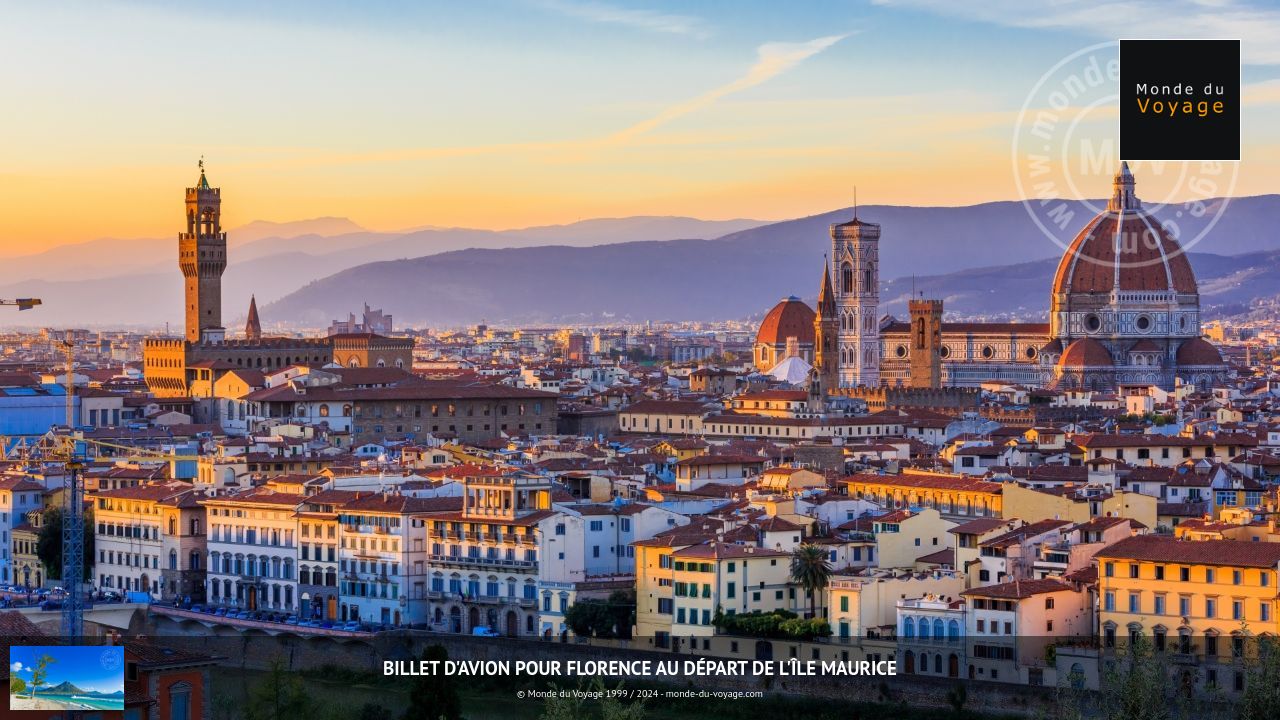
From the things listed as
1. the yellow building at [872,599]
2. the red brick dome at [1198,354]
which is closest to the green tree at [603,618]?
the yellow building at [872,599]

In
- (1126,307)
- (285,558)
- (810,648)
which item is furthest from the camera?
(1126,307)

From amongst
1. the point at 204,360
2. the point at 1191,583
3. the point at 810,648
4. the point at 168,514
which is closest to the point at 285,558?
the point at 168,514

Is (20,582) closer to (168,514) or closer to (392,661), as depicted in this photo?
(168,514)

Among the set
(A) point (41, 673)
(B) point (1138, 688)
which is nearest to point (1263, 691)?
(B) point (1138, 688)

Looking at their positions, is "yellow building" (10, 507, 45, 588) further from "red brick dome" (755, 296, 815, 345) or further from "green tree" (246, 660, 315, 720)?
"red brick dome" (755, 296, 815, 345)

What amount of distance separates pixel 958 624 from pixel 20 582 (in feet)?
76.3

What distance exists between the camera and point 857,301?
4936 inches

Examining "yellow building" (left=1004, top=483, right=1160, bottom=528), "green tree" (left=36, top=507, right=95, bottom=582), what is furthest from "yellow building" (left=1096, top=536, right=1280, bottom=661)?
"green tree" (left=36, top=507, right=95, bottom=582)

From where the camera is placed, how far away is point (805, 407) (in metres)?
80.6

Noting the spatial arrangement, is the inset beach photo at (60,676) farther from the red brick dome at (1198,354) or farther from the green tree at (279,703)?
the red brick dome at (1198,354)

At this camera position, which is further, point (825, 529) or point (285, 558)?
point (285, 558)

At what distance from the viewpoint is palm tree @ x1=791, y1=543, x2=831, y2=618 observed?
38750 mm

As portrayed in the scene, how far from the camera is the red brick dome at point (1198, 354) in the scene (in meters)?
118

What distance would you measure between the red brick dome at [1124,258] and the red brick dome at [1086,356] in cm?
731
